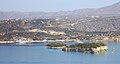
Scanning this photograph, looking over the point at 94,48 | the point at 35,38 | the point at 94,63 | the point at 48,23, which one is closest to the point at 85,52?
the point at 94,48

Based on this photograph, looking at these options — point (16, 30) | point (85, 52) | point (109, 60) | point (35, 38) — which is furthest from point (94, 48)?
point (16, 30)

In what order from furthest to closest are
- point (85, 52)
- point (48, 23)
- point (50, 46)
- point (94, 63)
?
point (48, 23)
point (50, 46)
point (85, 52)
point (94, 63)

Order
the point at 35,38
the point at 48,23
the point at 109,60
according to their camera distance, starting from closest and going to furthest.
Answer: the point at 109,60 → the point at 35,38 → the point at 48,23

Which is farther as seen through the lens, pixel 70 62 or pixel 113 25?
pixel 113 25

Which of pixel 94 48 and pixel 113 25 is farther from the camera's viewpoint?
pixel 113 25

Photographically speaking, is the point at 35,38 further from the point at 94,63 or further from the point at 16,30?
the point at 94,63

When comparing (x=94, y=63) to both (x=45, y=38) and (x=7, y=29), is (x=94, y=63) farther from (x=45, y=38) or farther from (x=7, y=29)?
(x=7, y=29)

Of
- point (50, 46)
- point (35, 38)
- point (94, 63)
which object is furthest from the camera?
point (35, 38)

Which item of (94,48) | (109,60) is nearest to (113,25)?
(94,48)

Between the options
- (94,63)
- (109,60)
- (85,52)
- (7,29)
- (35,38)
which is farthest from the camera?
(7,29)
